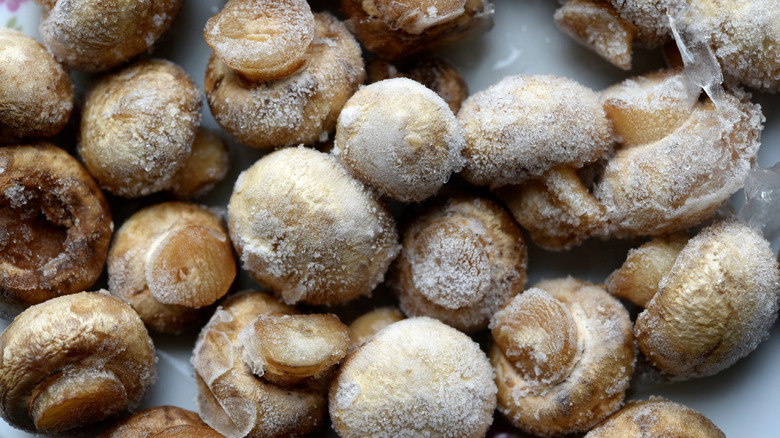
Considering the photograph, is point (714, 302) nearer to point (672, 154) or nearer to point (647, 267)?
point (647, 267)

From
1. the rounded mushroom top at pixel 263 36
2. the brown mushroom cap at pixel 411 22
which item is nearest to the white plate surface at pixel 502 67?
the brown mushroom cap at pixel 411 22

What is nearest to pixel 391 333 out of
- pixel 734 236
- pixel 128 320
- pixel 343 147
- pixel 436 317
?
pixel 436 317

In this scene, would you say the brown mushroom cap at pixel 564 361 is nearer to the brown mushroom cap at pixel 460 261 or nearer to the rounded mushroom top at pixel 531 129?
the brown mushroom cap at pixel 460 261

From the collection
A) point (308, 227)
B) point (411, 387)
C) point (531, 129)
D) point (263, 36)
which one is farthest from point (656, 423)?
point (263, 36)

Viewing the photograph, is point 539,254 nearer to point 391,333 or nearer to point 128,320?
point 391,333

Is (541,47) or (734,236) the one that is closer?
(734,236)
